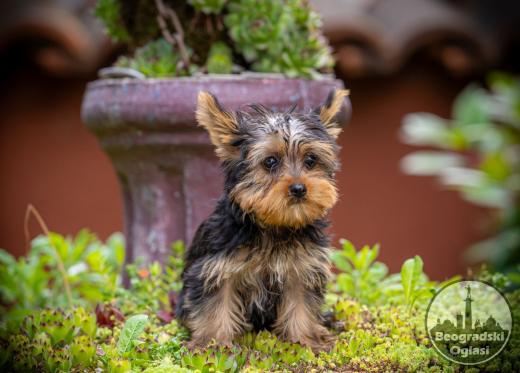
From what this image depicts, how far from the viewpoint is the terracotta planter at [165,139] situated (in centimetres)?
517

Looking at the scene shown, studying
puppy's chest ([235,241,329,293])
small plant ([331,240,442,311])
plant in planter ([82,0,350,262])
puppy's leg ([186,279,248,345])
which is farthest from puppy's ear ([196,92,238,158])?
small plant ([331,240,442,311])

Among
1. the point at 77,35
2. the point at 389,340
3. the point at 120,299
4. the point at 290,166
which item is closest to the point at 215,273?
the point at 290,166

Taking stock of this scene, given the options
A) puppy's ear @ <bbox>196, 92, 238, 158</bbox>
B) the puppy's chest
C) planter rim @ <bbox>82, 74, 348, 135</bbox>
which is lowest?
the puppy's chest

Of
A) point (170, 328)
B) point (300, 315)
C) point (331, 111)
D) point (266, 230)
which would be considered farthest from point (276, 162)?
point (170, 328)

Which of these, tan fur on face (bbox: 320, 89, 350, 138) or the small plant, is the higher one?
tan fur on face (bbox: 320, 89, 350, 138)

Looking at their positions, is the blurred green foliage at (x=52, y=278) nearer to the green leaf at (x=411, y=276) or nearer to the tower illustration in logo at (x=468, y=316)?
the green leaf at (x=411, y=276)

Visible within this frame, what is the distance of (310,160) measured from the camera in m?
3.93

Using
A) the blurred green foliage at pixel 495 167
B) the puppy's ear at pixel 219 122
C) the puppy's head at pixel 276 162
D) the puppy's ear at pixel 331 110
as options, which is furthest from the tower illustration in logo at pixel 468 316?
the puppy's ear at pixel 219 122

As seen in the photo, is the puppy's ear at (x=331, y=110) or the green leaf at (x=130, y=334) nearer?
the green leaf at (x=130, y=334)

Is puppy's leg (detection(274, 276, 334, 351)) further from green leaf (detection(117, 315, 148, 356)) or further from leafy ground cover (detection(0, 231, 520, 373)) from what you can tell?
green leaf (detection(117, 315, 148, 356))

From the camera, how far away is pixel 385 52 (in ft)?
23.4

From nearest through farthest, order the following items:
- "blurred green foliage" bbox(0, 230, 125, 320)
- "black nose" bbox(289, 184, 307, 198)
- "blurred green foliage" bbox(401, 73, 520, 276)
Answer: "blurred green foliage" bbox(401, 73, 520, 276)
"black nose" bbox(289, 184, 307, 198)
"blurred green foliage" bbox(0, 230, 125, 320)

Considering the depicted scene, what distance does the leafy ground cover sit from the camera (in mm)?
3844

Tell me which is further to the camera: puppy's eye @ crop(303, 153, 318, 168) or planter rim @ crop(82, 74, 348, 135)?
planter rim @ crop(82, 74, 348, 135)
